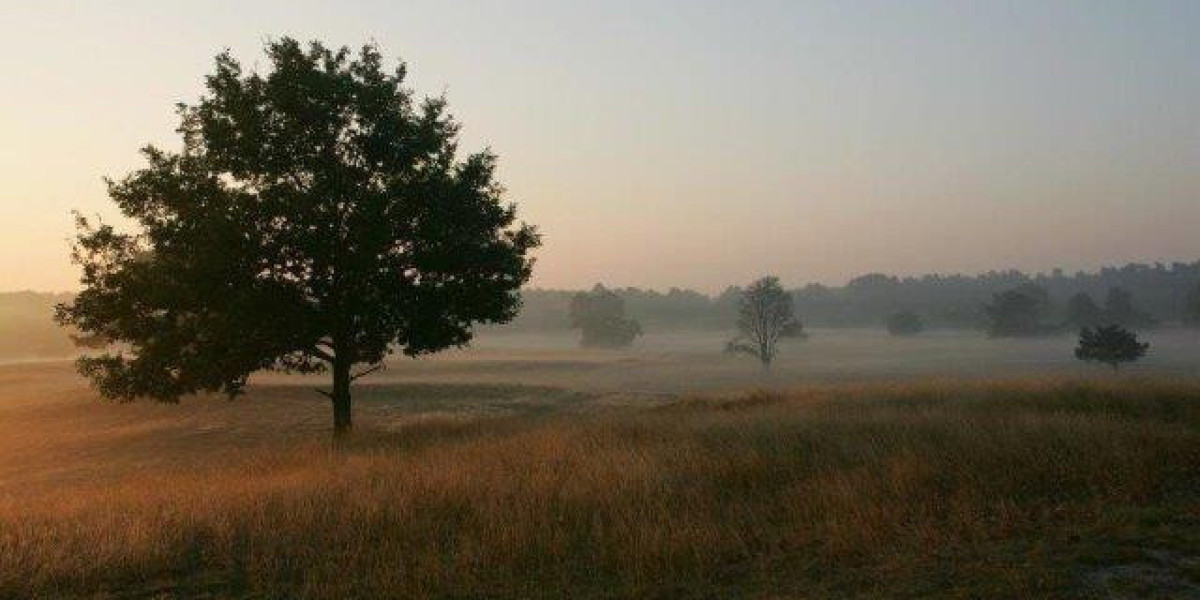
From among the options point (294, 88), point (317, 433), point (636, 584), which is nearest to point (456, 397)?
point (317, 433)

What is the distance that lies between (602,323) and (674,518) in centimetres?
10819

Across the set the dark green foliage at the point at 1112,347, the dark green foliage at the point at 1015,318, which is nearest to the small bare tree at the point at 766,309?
the dark green foliage at the point at 1112,347

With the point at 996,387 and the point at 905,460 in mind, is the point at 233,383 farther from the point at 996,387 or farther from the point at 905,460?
the point at 996,387

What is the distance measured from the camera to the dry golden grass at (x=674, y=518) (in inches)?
303

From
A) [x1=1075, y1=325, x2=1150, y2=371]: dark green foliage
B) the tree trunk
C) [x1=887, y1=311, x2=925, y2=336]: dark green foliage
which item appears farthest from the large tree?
[x1=887, y1=311, x2=925, y2=336]: dark green foliage

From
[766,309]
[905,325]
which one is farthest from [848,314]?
[766,309]

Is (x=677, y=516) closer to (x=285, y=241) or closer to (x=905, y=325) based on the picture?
(x=285, y=241)

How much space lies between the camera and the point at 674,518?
32.2 feet

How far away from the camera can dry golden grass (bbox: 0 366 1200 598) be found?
7699 mm

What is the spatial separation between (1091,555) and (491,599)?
5.68m

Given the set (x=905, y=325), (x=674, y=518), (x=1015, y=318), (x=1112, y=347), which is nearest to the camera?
(x=674, y=518)

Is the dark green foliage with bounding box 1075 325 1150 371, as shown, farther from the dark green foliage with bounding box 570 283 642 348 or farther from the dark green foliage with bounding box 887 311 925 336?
the dark green foliage with bounding box 570 283 642 348

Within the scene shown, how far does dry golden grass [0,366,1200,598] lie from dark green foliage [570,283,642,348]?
99.8 meters

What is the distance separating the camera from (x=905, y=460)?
11.5m
